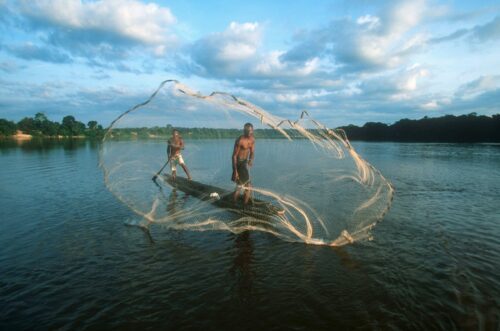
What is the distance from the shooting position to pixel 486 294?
4.59 meters

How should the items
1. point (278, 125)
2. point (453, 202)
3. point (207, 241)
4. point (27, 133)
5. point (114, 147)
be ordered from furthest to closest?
point (27, 133) → point (453, 202) → point (114, 147) → point (207, 241) → point (278, 125)

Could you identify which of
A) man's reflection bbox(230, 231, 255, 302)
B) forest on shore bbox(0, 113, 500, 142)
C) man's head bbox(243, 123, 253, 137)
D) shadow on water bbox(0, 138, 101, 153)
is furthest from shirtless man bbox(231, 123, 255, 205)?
forest on shore bbox(0, 113, 500, 142)

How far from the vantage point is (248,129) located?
7996 millimetres

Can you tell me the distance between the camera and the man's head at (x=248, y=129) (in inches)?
312

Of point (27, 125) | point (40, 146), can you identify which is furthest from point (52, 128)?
point (40, 146)

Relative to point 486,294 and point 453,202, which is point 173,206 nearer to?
point 486,294

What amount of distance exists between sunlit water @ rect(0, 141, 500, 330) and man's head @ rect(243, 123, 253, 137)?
266 cm

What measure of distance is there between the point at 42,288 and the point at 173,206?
536cm

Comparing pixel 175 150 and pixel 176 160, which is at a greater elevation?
pixel 175 150

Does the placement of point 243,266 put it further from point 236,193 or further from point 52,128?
point 52,128

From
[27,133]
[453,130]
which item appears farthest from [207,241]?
[27,133]

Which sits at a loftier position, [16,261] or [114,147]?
[114,147]

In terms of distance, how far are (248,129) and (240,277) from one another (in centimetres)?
406

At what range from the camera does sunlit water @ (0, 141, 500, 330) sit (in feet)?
13.1
